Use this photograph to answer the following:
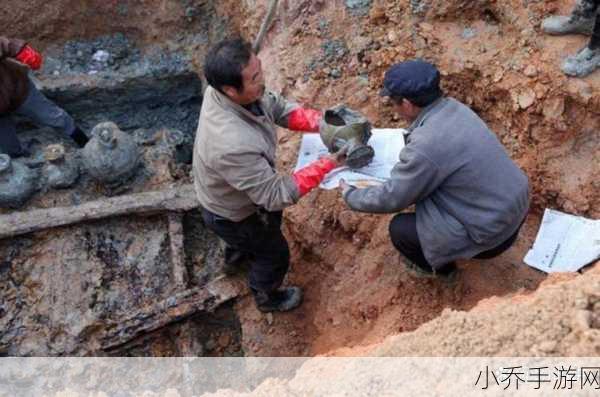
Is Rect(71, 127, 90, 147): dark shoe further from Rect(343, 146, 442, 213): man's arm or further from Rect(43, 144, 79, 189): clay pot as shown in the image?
Rect(343, 146, 442, 213): man's arm

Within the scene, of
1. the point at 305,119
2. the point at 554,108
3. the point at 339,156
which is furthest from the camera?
the point at 554,108

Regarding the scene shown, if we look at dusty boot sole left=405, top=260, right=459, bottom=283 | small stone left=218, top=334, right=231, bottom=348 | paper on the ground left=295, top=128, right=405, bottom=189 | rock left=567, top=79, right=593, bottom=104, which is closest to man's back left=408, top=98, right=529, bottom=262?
paper on the ground left=295, top=128, right=405, bottom=189

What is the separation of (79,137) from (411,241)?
3.45 m

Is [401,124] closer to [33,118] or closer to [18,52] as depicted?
[18,52]

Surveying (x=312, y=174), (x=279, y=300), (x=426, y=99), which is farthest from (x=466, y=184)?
(x=279, y=300)

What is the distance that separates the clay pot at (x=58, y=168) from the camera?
188 inches

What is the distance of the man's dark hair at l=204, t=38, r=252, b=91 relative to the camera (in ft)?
8.47

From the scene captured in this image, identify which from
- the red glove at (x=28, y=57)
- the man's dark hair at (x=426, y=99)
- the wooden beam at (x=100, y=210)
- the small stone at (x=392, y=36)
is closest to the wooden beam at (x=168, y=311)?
the wooden beam at (x=100, y=210)

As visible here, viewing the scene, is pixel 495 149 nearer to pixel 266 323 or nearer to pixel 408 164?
pixel 408 164

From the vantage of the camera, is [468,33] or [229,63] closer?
[229,63]

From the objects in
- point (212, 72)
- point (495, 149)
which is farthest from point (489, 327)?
point (212, 72)

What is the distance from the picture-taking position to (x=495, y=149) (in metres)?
2.77

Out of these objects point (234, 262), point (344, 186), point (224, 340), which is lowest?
point (224, 340)

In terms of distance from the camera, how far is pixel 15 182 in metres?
4.64
